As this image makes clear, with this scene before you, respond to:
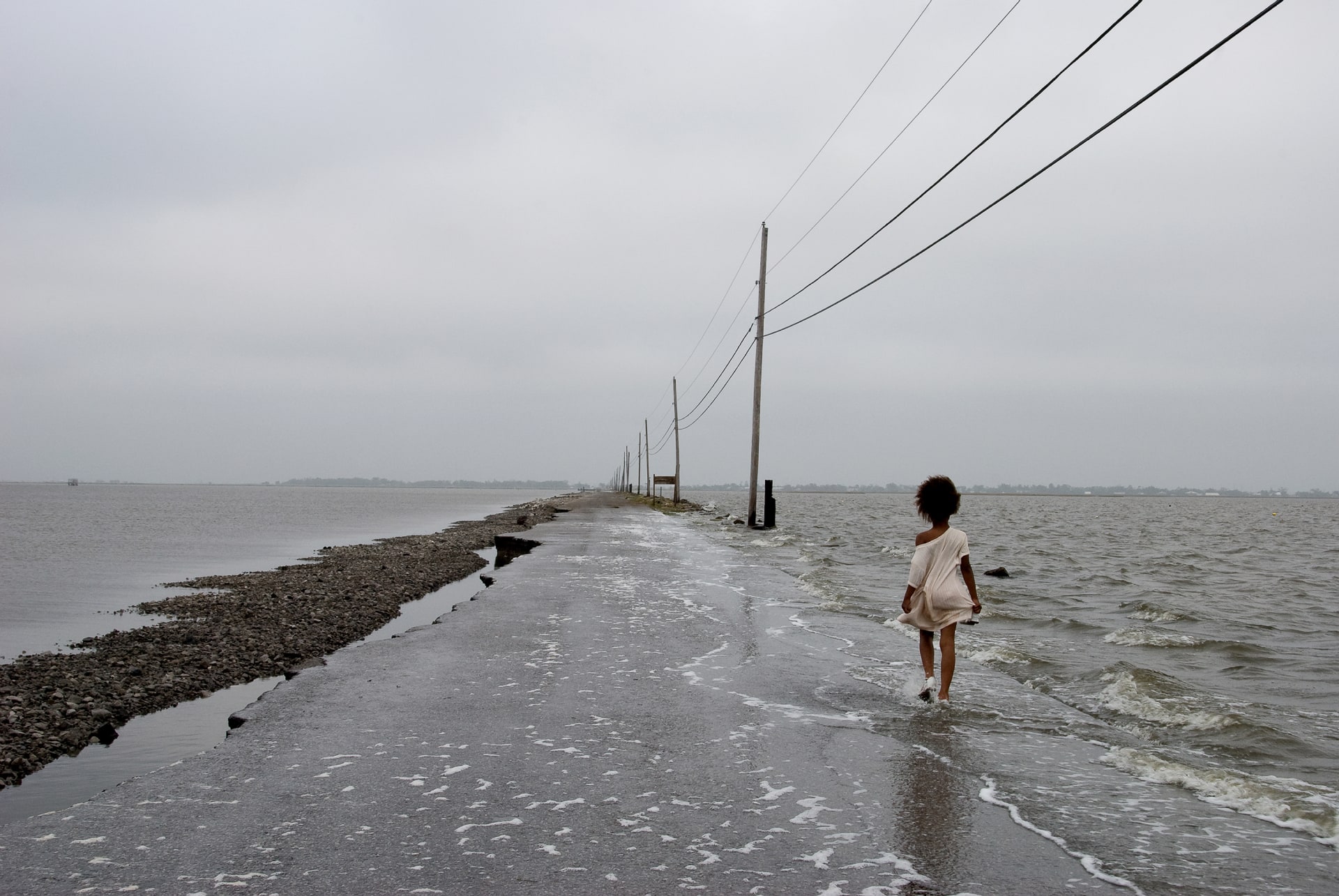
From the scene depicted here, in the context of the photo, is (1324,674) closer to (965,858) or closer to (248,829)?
(965,858)

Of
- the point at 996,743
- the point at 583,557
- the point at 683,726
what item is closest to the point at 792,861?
the point at 683,726

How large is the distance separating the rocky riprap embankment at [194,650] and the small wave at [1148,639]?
33.2ft

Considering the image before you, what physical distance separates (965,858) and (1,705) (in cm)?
739

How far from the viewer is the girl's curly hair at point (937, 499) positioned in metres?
6.96

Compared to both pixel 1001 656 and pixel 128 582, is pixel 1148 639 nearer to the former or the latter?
pixel 1001 656

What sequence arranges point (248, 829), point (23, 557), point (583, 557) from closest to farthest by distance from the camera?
point (248, 829) < point (583, 557) < point (23, 557)

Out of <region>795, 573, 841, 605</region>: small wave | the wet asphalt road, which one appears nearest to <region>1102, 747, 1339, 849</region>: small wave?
the wet asphalt road

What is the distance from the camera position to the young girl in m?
6.97

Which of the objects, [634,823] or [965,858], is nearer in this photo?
[965,858]

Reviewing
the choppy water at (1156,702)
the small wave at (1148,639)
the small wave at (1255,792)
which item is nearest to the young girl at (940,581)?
the choppy water at (1156,702)

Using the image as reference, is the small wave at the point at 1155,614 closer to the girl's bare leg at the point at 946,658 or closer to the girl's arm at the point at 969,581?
the girl's bare leg at the point at 946,658

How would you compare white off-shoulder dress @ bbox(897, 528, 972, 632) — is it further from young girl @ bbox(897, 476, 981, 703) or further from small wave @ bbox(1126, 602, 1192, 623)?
small wave @ bbox(1126, 602, 1192, 623)

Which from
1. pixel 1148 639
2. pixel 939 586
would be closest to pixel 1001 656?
pixel 1148 639

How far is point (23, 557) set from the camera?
27.3 meters
